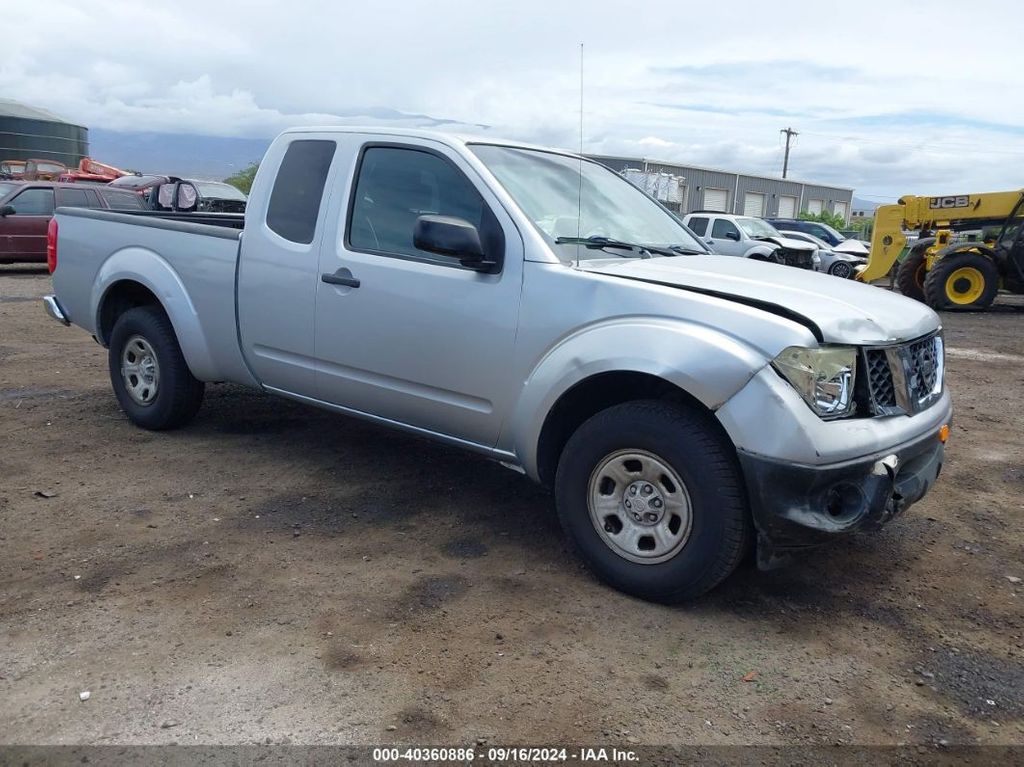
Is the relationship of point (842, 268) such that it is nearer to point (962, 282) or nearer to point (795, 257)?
point (795, 257)

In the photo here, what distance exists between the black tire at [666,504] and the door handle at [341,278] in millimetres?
1396

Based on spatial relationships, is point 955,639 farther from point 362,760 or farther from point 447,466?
point 447,466

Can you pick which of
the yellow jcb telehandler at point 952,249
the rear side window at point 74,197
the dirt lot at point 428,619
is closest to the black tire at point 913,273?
the yellow jcb telehandler at point 952,249

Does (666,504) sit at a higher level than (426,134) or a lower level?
lower

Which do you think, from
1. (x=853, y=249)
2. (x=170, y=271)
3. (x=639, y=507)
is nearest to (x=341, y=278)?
(x=170, y=271)

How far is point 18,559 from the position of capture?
148 inches

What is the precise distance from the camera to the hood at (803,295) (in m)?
3.24

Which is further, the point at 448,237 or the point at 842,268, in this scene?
the point at 842,268

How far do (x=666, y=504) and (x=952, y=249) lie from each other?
43.8 feet

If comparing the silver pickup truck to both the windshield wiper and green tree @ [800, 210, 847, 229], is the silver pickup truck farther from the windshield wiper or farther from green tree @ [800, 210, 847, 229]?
green tree @ [800, 210, 847, 229]

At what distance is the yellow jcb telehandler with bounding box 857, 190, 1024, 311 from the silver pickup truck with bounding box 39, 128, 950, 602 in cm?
1156

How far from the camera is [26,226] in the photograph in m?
15.0

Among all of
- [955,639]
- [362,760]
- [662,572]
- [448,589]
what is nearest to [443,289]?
[448,589]

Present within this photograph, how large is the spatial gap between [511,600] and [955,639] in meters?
1.69
